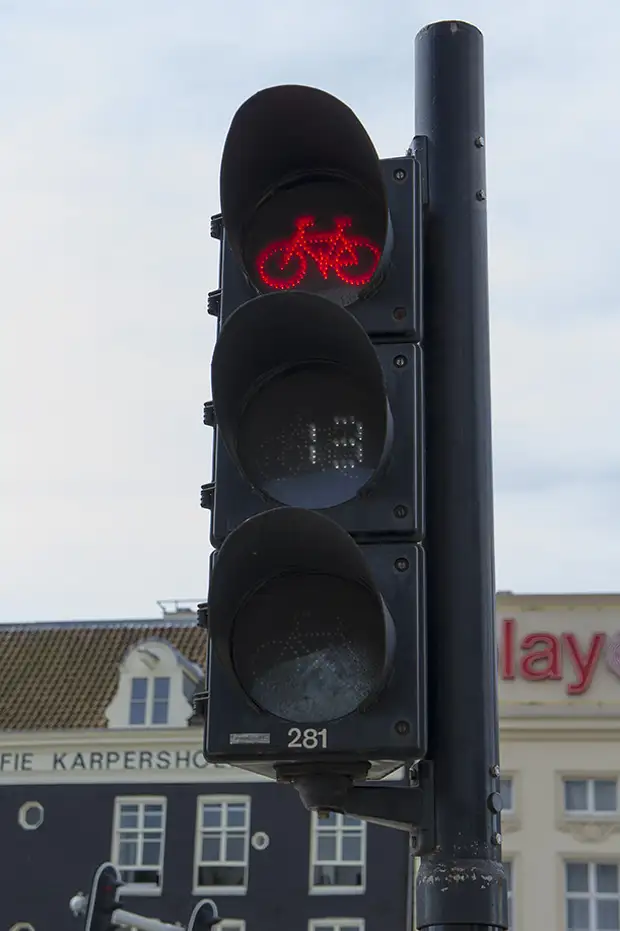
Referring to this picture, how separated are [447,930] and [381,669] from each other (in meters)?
0.45

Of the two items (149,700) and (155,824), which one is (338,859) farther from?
(149,700)

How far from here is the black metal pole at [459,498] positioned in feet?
8.51

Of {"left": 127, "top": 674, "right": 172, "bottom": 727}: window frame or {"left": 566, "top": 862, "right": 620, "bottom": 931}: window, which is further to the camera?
{"left": 127, "top": 674, "right": 172, "bottom": 727}: window frame

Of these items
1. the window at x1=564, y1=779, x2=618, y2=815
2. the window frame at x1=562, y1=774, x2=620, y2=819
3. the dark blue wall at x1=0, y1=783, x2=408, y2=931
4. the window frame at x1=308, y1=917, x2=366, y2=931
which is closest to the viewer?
the window frame at x1=562, y1=774, x2=620, y2=819

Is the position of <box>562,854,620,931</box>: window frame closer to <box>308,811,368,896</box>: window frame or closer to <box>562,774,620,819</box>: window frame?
<box>562,774,620,819</box>: window frame

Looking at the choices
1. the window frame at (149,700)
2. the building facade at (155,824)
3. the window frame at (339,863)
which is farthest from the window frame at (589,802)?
the window frame at (149,700)

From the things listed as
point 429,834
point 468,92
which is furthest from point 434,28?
point 429,834

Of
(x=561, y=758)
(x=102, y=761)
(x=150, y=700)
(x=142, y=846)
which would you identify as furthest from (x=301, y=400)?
(x=150, y=700)

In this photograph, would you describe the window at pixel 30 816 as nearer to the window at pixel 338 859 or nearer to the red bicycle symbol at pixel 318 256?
the window at pixel 338 859

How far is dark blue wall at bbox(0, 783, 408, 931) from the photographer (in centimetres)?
2767

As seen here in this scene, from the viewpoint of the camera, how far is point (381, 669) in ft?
8.31

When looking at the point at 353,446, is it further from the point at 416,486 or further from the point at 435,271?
the point at 435,271

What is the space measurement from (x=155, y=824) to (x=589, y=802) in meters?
8.23

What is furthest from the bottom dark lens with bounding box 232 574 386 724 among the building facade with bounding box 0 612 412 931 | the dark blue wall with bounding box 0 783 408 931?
the dark blue wall with bounding box 0 783 408 931
